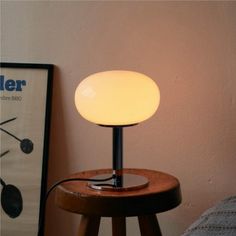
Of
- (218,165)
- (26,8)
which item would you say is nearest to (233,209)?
(218,165)

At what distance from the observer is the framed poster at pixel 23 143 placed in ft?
4.08

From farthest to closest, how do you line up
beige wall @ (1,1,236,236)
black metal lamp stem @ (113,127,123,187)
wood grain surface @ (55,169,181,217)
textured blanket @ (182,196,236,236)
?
beige wall @ (1,1,236,236), black metal lamp stem @ (113,127,123,187), wood grain surface @ (55,169,181,217), textured blanket @ (182,196,236,236)

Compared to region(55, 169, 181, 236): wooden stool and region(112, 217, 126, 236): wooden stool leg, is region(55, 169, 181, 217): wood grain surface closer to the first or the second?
region(55, 169, 181, 236): wooden stool

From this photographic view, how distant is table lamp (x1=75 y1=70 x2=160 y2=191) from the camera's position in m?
0.87

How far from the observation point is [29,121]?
4.10 feet

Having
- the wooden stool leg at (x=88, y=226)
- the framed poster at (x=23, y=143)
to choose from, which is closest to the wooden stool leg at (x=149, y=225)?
the wooden stool leg at (x=88, y=226)

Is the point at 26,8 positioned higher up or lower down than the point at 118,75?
higher up

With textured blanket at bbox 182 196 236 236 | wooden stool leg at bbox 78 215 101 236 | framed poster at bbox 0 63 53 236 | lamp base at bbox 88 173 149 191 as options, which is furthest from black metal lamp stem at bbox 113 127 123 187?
framed poster at bbox 0 63 53 236

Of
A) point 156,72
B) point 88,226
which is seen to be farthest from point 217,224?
point 156,72

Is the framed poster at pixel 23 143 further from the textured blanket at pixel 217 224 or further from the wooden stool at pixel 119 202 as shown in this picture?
the textured blanket at pixel 217 224

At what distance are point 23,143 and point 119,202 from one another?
1.70 feet

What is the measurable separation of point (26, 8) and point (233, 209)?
0.88m

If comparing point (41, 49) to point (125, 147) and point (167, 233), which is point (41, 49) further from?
point (167, 233)

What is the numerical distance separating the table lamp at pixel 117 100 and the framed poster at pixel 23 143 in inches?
14.1
